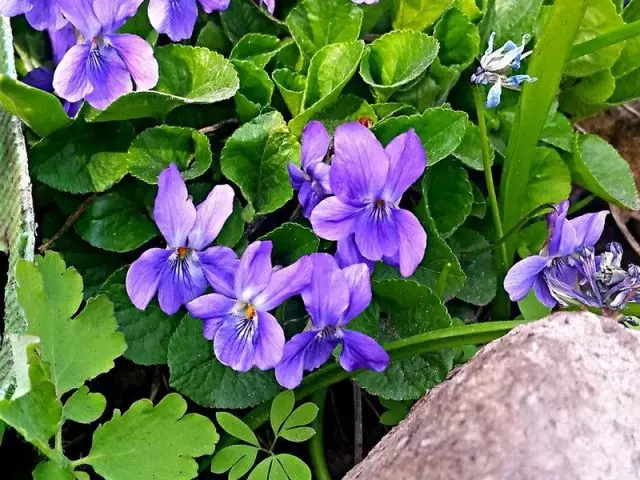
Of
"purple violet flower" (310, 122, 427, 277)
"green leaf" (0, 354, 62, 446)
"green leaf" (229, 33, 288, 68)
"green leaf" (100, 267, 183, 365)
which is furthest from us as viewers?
"green leaf" (229, 33, 288, 68)

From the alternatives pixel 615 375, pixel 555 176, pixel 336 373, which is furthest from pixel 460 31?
pixel 615 375

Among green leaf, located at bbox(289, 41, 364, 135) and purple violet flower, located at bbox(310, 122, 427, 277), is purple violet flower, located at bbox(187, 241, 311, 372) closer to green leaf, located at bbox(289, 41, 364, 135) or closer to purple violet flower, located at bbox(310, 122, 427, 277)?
purple violet flower, located at bbox(310, 122, 427, 277)

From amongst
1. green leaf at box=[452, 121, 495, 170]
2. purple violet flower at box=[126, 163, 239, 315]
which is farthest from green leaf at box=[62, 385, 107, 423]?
green leaf at box=[452, 121, 495, 170]

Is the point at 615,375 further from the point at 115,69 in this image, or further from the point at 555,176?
the point at 115,69

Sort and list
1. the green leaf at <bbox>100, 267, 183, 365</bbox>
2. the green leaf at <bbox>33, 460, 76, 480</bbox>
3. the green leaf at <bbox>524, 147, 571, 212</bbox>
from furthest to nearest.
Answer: the green leaf at <bbox>524, 147, 571, 212</bbox>
the green leaf at <bbox>100, 267, 183, 365</bbox>
the green leaf at <bbox>33, 460, 76, 480</bbox>

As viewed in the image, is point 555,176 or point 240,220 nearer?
point 240,220

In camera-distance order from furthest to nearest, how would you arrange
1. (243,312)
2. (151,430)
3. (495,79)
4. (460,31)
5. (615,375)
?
(460,31), (495,79), (243,312), (151,430), (615,375)
